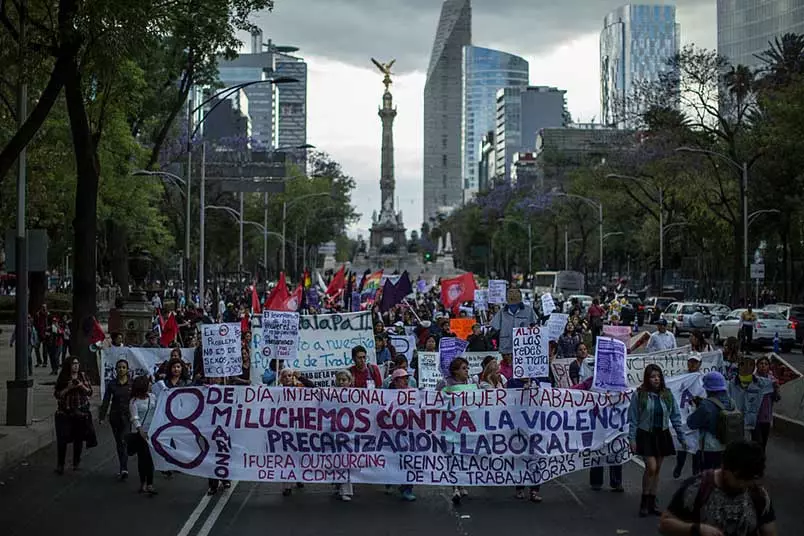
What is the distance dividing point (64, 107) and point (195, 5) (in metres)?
13.7

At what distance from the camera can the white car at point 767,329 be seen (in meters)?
37.1

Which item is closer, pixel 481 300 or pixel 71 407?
pixel 71 407

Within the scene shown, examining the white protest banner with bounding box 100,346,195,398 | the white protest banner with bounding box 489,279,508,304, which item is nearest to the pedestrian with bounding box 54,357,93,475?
the white protest banner with bounding box 100,346,195,398

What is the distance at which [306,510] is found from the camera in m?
11.7

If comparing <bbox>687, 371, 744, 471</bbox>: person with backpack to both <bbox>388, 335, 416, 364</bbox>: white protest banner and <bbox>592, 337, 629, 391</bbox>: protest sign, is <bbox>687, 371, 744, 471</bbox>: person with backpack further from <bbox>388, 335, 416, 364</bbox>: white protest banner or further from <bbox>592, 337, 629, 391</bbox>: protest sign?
<bbox>388, 335, 416, 364</bbox>: white protest banner

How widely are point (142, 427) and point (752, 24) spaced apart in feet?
415

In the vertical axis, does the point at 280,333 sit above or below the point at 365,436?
above

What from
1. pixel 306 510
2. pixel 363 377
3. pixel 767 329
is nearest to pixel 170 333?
pixel 363 377

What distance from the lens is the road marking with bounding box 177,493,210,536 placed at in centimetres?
1068

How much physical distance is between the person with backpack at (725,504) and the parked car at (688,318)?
36034mm

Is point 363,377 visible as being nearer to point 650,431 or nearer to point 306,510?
point 306,510

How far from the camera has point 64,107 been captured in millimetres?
32812

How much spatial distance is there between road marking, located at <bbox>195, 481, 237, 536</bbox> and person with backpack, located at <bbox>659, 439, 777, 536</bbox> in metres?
5.82

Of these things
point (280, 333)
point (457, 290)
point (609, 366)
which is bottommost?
point (609, 366)
